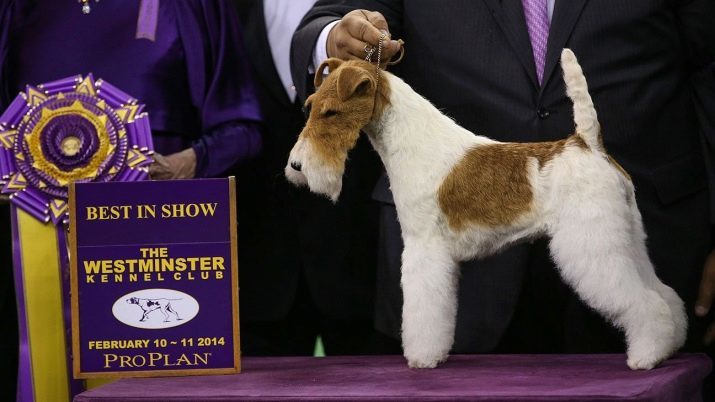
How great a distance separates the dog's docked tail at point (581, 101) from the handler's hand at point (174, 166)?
0.95 metres

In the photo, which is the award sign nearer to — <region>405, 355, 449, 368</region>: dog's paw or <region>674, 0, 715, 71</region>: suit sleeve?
<region>405, 355, 449, 368</region>: dog's paw

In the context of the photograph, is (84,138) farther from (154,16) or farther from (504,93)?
(504,93)

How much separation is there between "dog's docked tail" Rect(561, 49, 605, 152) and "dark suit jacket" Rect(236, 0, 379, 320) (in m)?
0.94

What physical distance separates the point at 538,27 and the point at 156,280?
2.92ft

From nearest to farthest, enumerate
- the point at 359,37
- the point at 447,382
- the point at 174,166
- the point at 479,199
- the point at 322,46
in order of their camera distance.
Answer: the point at 447,382 → the point at 479,199 → the point at 359,37 → the point at 322,46 → the point at 174,166

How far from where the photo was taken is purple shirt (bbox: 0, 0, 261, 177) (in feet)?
7.00

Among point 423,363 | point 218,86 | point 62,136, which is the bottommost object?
point 423,363

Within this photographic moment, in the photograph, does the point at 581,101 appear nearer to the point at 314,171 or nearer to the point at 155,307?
the point at 314,171

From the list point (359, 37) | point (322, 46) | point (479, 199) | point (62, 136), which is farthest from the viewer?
point (62, 136)

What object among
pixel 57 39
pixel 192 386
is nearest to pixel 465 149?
pixel 192 386

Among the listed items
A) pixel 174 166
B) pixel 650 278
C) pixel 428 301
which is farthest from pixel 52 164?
pixel 650 278

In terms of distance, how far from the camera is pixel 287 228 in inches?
96.1

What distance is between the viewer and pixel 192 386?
155 cm

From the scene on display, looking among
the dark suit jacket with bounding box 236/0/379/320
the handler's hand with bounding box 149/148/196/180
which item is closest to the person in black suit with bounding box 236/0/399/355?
the dark suit jacket with bounding box 236/0/379/320
